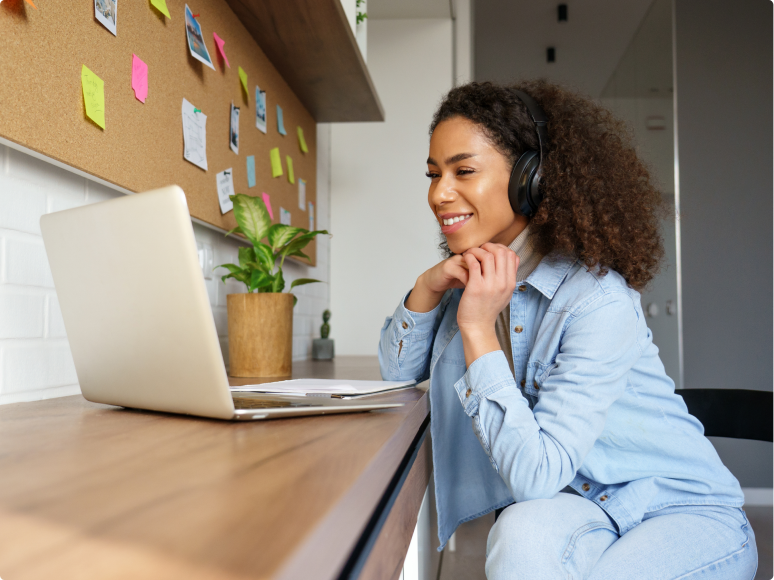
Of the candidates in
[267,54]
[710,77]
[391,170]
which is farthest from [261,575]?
[710,77]

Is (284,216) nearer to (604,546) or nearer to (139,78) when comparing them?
(139,78)

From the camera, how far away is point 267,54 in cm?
167

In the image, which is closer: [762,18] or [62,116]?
[62,116]

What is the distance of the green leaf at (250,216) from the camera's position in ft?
3.92

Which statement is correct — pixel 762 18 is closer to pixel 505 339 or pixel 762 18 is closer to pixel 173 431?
pixel 505 339

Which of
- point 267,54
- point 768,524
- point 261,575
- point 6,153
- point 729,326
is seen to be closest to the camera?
point 261,575

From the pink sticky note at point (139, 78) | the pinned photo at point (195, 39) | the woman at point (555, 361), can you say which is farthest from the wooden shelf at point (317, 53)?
the woman at point (555, 361)

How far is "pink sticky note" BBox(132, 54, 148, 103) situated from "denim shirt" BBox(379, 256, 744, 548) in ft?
2.34

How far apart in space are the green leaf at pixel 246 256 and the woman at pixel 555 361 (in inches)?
14.0

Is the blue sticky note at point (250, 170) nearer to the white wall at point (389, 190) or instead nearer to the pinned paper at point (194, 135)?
the pinned paper at point (194, 135)

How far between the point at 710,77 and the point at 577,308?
2.16 metres

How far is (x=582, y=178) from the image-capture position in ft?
3.11

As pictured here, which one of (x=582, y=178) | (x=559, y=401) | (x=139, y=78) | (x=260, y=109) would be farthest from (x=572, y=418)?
(x=260, y=109)

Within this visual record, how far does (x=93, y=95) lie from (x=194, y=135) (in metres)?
0.35
